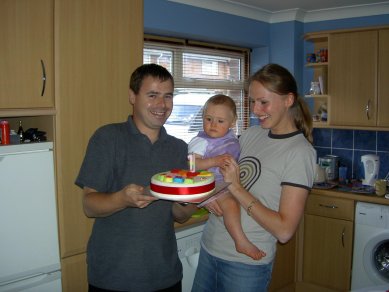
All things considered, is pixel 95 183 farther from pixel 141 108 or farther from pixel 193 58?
pixel 193 58

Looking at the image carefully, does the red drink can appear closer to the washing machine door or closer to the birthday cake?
the birthday cake

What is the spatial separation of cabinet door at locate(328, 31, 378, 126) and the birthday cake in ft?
8.22

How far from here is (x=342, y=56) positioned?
349cm

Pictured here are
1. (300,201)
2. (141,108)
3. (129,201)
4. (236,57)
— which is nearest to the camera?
(129,201)

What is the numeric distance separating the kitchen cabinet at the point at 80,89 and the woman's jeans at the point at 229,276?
2.31ft

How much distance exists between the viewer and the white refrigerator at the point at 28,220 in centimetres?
169

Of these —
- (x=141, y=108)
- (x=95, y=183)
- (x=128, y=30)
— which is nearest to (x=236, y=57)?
(x=128, y=30)

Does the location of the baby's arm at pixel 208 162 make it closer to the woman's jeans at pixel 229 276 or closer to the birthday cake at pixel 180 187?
the birthday cake at pixel 180 187

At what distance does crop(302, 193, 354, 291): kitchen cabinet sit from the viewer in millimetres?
3285

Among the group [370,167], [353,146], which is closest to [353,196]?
[370,167]

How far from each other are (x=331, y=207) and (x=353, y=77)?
116 centimetres

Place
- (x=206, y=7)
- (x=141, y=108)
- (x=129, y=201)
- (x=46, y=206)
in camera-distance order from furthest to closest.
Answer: (x=206, y=7), (x=46, y=206), (x=141, y=108), (x=129, y=201)

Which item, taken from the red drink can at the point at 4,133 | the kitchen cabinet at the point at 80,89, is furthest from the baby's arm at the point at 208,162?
the red drink can at the point at 4,133

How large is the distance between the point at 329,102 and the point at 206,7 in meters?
1.41
